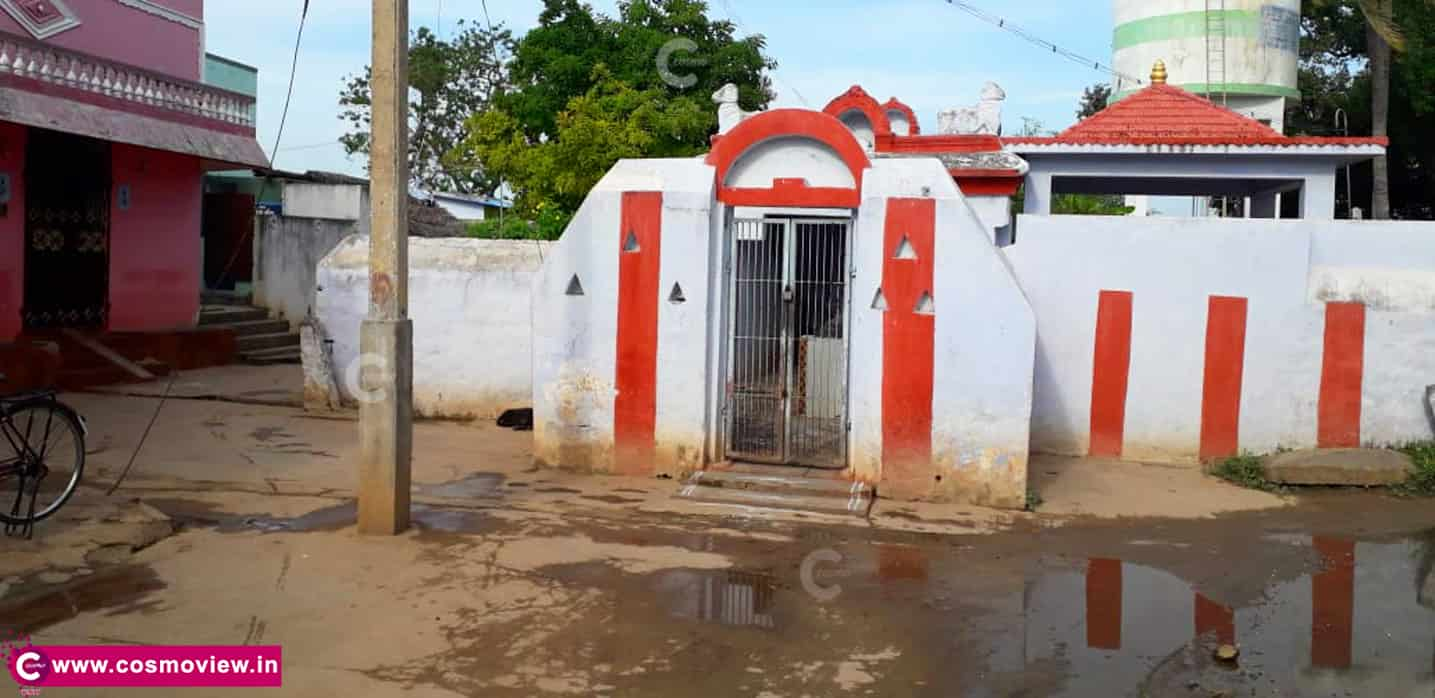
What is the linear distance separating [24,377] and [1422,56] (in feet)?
81.7

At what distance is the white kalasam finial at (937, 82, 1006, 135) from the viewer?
13453mm

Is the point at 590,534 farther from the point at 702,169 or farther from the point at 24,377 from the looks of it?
the point at 24,377

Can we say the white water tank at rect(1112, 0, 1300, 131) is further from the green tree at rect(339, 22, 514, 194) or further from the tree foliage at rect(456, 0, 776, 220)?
the green tree at rect(339, 22, 514, 194)

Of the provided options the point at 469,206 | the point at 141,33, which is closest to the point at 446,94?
the point at 469,206

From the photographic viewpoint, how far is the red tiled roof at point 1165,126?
44.1ft

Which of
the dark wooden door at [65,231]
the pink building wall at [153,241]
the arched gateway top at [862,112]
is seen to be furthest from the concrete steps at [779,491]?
the pink building wall at [153,241]

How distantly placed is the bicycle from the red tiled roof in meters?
10.5

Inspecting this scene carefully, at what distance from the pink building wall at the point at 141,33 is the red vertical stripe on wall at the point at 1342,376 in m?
14.6

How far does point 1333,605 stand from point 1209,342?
14.4 feet

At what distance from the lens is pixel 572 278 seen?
969cm

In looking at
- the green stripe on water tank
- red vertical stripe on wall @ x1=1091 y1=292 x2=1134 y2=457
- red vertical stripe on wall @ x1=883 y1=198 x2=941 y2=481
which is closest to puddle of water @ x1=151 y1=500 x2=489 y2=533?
red vertical stripe on wall @ x1=883 y1=198 x2=941 y2=481

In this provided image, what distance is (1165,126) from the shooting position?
1417 centimetres

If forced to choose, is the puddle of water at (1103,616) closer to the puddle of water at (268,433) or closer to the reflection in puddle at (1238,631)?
the reflection in puddle at (1238,631)

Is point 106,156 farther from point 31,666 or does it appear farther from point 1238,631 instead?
point 1238,631
